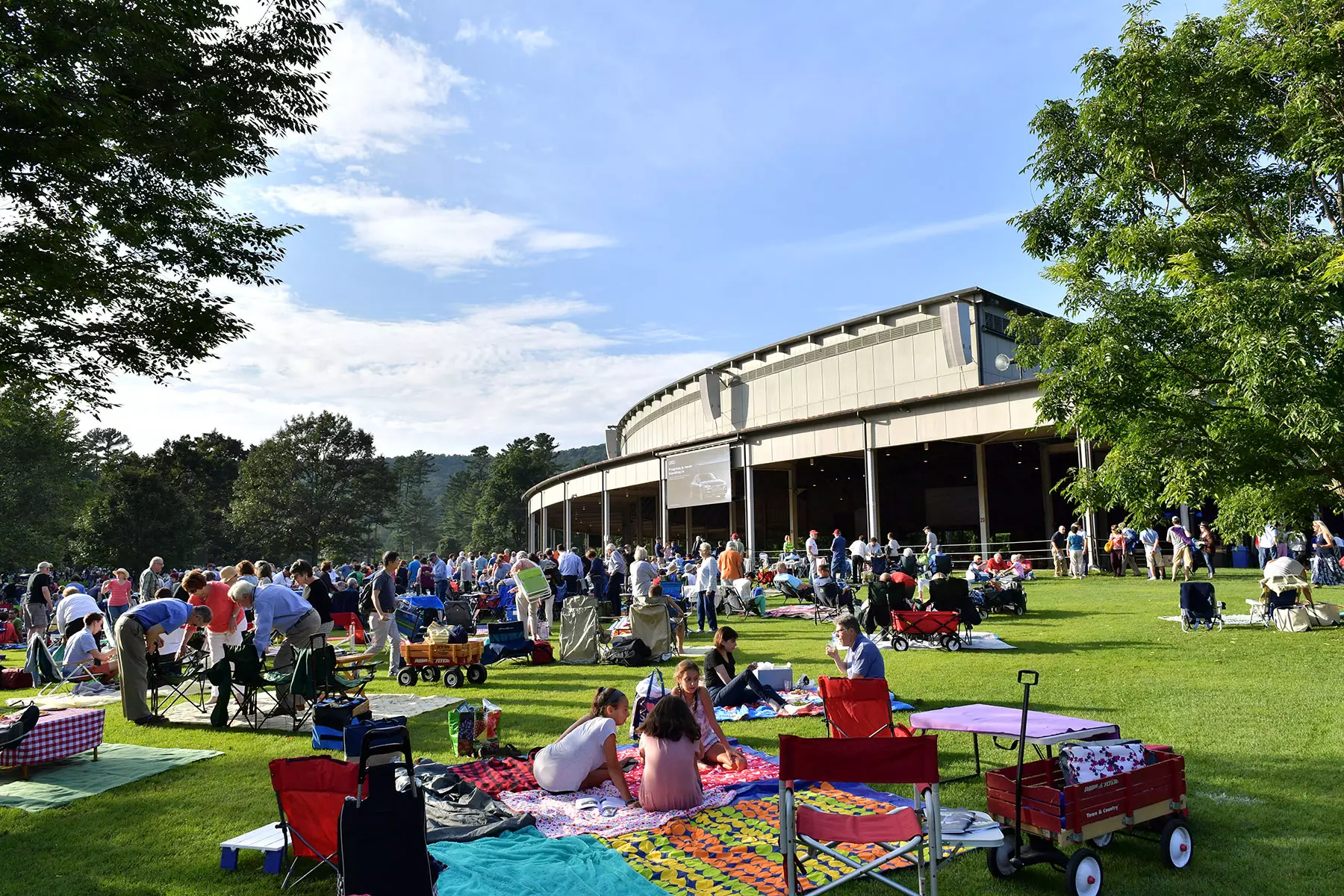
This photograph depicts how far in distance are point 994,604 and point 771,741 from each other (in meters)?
9.88

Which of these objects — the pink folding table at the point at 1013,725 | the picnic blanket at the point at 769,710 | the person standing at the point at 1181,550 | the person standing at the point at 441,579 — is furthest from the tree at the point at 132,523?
the pink folding table at the point at 1013,725

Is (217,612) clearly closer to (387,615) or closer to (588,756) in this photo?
(387,615)

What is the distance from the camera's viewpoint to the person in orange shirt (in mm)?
10250

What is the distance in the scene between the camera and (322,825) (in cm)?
453

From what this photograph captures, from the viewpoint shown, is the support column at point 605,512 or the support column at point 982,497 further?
the support column at point 605,512

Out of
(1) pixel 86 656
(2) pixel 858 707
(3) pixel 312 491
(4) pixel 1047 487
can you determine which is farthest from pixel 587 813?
(3) pixel 312 491

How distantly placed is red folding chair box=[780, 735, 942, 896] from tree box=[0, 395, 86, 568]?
41.9 meters

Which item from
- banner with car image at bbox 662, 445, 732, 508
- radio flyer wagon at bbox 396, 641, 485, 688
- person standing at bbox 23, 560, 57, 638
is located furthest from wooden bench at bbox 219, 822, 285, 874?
banner with car image at bbox 662, 445, 732, 508

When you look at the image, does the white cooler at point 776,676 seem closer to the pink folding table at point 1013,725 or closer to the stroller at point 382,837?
the pink folding table at point 1013,725

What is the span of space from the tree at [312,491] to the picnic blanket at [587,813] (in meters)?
55.4

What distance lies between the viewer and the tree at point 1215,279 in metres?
10.1

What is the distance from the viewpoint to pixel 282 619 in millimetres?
9594

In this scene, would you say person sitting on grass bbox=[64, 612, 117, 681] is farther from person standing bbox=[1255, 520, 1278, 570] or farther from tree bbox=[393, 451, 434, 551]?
tree bbox=[393, 451, 434, 551]

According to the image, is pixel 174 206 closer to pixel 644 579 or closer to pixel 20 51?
pixel 20 51
